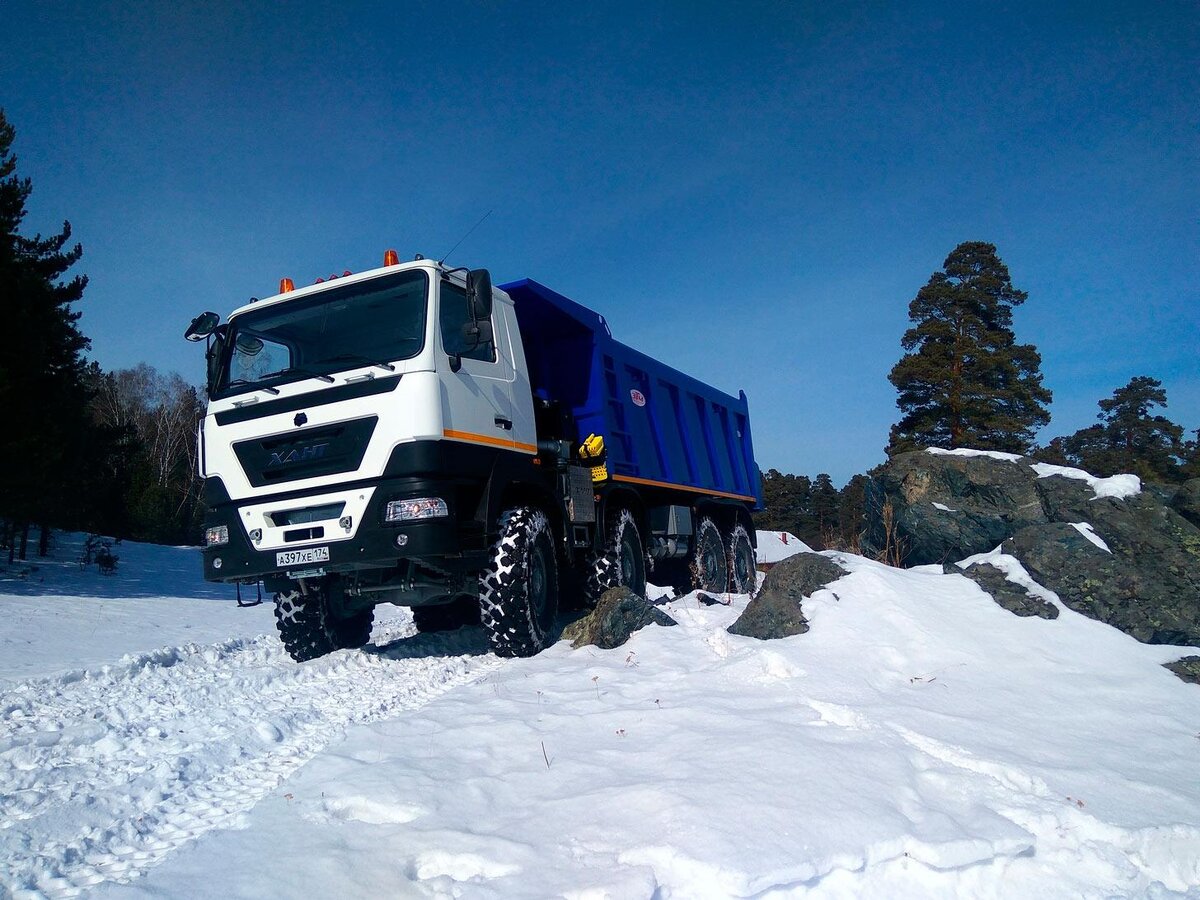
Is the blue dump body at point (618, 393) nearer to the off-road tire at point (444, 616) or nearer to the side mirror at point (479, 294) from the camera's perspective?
the side mirror at point (479, 294)

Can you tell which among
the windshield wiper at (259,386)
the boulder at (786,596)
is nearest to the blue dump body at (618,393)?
the boulder at (786,596)

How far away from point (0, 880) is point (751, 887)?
2.49 metres

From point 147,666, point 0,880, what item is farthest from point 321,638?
point 0,880

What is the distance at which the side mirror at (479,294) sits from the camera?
19.5ft

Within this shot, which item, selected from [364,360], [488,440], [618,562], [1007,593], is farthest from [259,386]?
[1007,593]

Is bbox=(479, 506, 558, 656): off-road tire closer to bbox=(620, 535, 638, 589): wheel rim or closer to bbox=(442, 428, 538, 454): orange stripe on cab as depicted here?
bbox=(442, 428, 538, 454): orange stripe on cab

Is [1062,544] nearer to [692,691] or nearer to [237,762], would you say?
[692,691]

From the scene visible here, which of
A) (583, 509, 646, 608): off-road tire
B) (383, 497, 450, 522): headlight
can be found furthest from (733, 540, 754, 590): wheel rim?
(383, 497, 450, 522): headlight

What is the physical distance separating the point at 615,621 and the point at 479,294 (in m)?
2.90

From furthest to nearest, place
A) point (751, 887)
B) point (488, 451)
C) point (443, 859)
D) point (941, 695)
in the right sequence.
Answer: point (488, 451) → point (941, 695) → point (443, 859) → point (751, 887)

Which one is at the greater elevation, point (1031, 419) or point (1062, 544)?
point (1031, 419)

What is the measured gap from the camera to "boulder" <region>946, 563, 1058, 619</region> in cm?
588

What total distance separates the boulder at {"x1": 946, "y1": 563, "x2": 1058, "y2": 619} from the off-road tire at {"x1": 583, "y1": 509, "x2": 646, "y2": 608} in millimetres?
3221

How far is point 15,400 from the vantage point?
43.7ft
